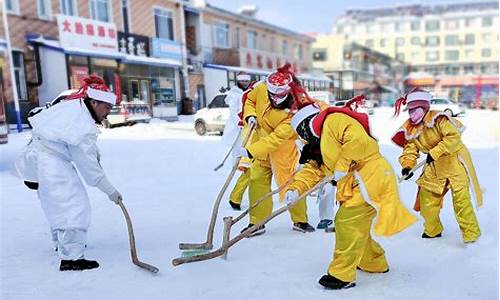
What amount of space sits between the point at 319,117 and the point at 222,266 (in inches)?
52.2

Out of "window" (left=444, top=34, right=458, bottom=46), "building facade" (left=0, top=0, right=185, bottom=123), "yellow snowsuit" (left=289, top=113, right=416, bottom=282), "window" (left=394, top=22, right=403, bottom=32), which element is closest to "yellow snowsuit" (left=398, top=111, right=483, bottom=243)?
"yellow snowsuit" (left=289, top=113, right=416, bottom=282)

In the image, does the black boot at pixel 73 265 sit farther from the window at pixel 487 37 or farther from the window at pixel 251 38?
the window at pixel 487 37

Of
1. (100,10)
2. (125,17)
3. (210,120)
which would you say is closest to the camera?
(210,120)

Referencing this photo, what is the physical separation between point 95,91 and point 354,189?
195 centimetres

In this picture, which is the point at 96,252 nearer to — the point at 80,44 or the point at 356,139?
the point at 356,139

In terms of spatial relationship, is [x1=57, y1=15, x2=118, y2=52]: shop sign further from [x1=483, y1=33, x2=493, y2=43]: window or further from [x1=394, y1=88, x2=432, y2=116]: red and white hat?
[x1=483, y1=33, x2=493, y2=43]: window

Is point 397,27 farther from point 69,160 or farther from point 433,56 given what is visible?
point 69,160

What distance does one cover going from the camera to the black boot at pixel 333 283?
2799mm

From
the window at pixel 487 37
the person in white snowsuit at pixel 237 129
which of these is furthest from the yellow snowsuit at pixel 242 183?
the window at pixel 487 37

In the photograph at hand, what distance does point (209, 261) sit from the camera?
11.0ft

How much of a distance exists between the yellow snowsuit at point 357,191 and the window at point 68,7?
14.2 meters

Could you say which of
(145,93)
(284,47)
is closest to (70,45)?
(145,93)

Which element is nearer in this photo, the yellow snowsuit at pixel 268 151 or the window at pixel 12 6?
the yellow snowsuit at pixel 268 151

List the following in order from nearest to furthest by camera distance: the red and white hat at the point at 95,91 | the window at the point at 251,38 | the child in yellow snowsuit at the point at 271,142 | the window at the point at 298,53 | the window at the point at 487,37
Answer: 1. the red and white hat at the point at 95,91
2. the child in yellow snowsuit at the point at 271,142
3. the window at the point at 251,38
4. the window at the point at 298,53
5. the window at the point at 487,37
